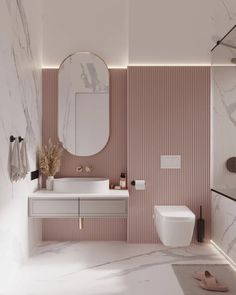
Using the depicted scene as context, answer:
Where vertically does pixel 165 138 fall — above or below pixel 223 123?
below

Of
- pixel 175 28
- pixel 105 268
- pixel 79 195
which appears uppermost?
pixel 175 28

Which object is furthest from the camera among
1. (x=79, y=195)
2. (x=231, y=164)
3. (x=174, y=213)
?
(x=231, y=164)

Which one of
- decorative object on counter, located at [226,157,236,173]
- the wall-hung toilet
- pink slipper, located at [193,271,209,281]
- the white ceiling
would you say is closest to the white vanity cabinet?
the wall-hung toilet

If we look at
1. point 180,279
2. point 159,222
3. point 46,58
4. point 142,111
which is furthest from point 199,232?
point 46,58

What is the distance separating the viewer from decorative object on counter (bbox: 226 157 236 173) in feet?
11.7

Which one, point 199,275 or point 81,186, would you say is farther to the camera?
point 81,186

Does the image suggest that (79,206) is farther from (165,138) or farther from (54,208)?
(165,138)

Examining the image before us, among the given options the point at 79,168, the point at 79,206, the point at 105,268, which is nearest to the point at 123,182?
the point at 79,168

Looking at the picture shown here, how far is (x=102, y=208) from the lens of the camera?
11.4ft

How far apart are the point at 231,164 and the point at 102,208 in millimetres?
1409

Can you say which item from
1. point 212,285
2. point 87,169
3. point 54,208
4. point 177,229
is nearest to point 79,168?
point 87,169

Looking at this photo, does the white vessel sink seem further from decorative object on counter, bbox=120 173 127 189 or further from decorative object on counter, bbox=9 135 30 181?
decorative object on counter, bbox=9 135 30 181

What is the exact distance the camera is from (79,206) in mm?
3459

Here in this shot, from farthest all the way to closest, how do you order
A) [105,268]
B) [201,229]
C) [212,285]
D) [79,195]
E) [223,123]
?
[201,229] < [223,123] < [79,195] < [105,268] < [212,285]
